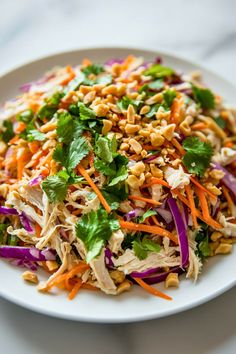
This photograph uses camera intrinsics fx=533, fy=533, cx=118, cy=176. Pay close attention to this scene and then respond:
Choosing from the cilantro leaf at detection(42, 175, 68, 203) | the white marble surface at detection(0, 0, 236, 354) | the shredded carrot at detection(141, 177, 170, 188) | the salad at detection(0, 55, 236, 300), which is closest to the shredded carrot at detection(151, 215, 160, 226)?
the salad at detection(0, 55, 236, 300)

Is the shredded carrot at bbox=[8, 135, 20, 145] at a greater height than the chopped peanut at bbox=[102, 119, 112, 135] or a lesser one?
Result: lesser

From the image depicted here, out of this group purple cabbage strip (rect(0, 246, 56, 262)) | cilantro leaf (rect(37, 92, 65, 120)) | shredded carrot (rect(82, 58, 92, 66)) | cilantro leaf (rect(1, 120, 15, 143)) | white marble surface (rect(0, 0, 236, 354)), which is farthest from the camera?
white marble surface (rect(0, 0, 236, 354))

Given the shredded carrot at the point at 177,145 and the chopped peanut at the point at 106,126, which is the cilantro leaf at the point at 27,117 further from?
the shredded carrot at the point at 177,145

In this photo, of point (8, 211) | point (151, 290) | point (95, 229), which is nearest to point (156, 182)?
point (95, 229)

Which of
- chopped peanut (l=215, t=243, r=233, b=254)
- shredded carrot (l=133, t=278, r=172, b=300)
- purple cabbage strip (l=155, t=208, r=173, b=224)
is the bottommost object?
shredded carrot (l=133, t=278, r=172, b=300)

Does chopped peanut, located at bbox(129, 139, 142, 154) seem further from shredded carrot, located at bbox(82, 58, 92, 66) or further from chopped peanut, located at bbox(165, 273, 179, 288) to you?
shredded carrot, located at bbox(82, 58, 92, 66)

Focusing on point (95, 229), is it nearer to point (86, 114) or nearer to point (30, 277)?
point (30, 277)

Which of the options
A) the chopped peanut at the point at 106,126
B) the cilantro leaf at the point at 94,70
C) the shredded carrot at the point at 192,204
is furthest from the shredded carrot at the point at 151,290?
the cilantro leaf at the point at 94,70
